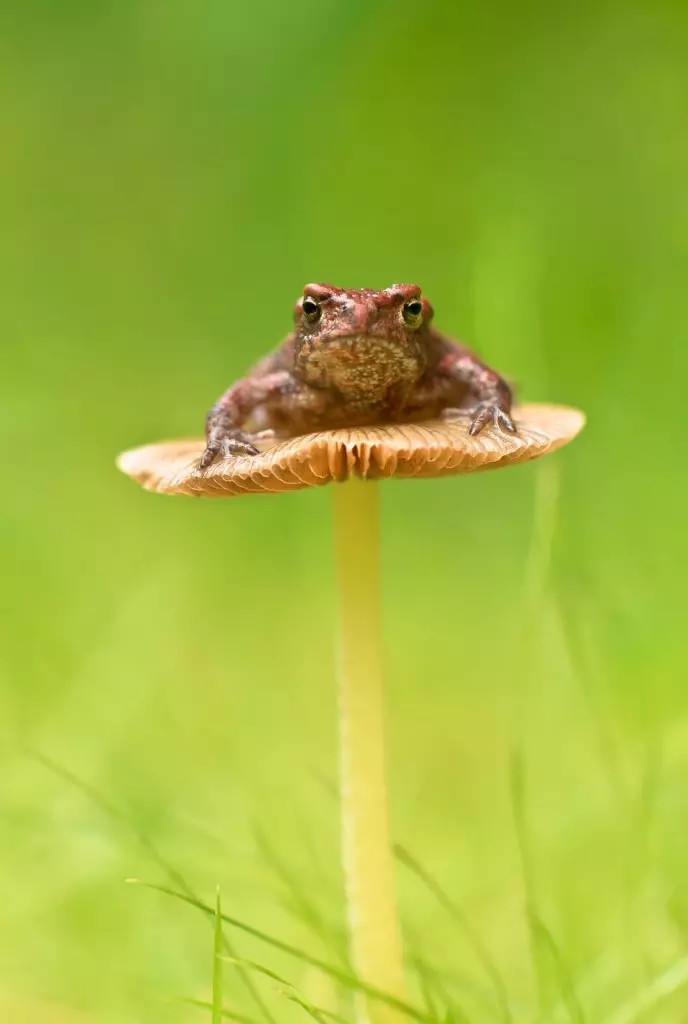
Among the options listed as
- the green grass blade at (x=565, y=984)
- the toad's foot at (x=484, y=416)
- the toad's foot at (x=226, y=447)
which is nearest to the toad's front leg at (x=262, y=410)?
the toad's foot at (x=226, y=447)

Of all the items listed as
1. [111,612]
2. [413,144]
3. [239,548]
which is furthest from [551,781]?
[413,144]

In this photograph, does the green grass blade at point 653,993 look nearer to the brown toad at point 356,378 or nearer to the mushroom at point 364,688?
the mushroom at point 364,688

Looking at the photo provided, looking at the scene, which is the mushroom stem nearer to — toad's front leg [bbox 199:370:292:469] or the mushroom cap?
the mushroom cap

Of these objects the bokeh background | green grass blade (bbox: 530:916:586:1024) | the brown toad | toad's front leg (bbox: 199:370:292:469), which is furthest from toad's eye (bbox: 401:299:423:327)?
green grass blade (bbox: 530:916:586:1024)

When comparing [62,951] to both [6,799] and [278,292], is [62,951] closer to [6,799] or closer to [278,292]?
[6,799]

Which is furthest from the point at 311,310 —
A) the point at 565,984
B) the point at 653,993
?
the point at 653,993
